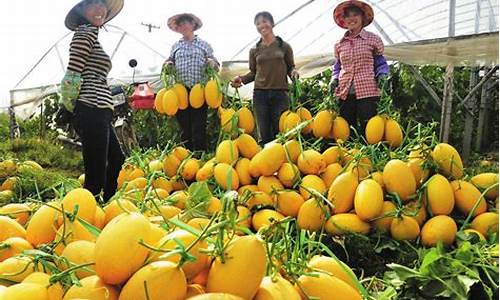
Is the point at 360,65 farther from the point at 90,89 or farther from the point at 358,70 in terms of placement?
the point at 90,89

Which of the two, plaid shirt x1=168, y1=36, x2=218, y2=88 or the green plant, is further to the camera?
plaid shirt x1=168, y1=36, x2=218, y2=88

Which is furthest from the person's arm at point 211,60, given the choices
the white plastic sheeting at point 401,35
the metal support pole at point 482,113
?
the metal support pole at point 482,113

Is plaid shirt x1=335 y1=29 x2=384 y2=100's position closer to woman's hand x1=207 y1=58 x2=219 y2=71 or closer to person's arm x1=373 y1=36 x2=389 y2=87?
person's arm x1=373 y1=36 x2=389 y2=87

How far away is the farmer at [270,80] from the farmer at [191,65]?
1.20 feet

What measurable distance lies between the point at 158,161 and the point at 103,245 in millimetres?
2085

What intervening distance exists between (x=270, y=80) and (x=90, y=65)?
1638mm

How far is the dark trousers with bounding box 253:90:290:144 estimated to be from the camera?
419cm

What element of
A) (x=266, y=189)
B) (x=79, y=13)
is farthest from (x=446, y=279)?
(x=79, y=13)

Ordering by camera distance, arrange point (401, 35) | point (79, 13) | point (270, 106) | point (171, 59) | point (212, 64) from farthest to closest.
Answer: point (401, 35), point (270, 106), point (171, 59), point (212, 64), point (79, 13)

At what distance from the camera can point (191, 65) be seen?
394cm

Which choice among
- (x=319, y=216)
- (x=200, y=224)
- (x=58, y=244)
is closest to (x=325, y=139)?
(x=319, y=216)

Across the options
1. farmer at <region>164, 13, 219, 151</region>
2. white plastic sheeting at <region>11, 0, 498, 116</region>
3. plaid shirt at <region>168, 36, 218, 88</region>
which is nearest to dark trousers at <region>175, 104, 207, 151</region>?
farmer at <region>164, 13, 219, 151</region>

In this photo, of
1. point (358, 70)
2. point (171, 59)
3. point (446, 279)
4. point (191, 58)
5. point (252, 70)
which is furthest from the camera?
point (252, 70)

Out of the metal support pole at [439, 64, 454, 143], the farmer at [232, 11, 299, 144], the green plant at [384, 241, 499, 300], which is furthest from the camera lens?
the metal support pole at [439, 64, 454, 143]
